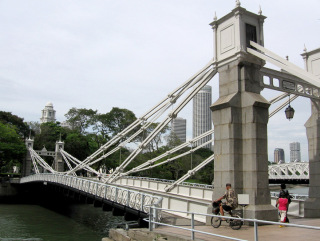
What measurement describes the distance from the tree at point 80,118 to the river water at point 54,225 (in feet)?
87.7

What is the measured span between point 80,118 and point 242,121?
52922 millimetres

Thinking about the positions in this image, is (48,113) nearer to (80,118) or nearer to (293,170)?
(80,118)

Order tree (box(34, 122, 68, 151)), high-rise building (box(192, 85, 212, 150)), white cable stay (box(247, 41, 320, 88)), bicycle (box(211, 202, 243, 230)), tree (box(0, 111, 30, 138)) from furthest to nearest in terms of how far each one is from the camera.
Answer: high-rise building (box(192, 85, 212, 150)) → tree (box(0, 111, 30, 138)) → tree (box(34, 122, 68, 151)) → white cable stay (box(247, 41, 320, 88)) → bicycle (box(211, 202, 243, 230))

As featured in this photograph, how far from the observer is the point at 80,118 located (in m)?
60.7

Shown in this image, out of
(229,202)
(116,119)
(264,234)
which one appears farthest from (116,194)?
(116,119)

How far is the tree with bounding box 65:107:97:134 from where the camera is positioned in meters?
59.8

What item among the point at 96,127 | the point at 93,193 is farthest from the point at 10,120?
the point at 93,193

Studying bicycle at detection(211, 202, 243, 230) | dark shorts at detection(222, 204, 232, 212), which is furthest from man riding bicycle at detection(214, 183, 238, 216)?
bicycle at detection(211, 202, 243, 230)

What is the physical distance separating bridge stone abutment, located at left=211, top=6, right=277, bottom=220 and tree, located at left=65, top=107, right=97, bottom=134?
4945 centimetres

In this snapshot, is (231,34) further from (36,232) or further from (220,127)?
(36,232)

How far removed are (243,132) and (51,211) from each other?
28798 millimetres

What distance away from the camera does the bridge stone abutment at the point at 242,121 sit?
1015 cm

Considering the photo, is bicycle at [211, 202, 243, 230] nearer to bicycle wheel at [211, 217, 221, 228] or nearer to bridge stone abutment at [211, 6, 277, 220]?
bicycle wheel at [211, 217, 221, 228]

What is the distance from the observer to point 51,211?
3419 centimetres
